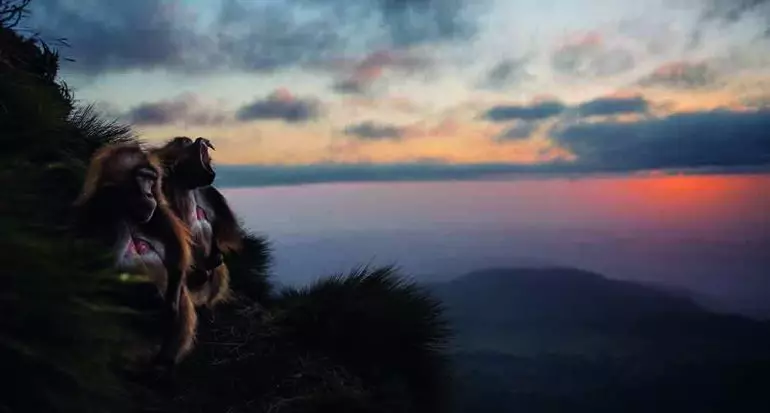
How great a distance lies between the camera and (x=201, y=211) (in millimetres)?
3236

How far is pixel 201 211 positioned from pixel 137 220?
1.62 ft

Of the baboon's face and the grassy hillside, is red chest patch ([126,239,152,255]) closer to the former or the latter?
the grassy hillside

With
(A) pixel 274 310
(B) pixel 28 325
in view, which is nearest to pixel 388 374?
(A) pixel 274 310

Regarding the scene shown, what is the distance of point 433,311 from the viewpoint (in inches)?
146

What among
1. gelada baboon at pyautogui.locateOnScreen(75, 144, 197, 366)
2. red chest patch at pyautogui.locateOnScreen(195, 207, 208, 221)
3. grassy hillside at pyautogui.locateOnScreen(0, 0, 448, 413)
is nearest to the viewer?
grassy hillside at pyautogui.locateOnScreen(0, 0, 448, 413)

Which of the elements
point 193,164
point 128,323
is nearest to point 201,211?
point 193,164

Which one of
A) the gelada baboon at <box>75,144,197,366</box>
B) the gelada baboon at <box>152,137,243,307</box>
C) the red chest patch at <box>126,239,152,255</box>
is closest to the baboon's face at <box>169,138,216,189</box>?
the gelada baboon at <box>152,137,243,307</box>

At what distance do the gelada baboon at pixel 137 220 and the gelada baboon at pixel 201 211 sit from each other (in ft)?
0.44

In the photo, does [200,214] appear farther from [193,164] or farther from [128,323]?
[128,323]

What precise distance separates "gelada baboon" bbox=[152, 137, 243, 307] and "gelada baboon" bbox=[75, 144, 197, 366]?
13cm

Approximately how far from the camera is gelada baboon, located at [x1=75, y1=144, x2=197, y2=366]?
2730mm

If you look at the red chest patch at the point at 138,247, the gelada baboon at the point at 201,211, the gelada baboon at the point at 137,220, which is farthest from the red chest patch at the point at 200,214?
the red chest patch at the point at 138,247

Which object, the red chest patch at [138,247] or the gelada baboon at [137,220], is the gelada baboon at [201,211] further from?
the red chest patch at [138,247]

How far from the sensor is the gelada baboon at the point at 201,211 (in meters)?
3.02
